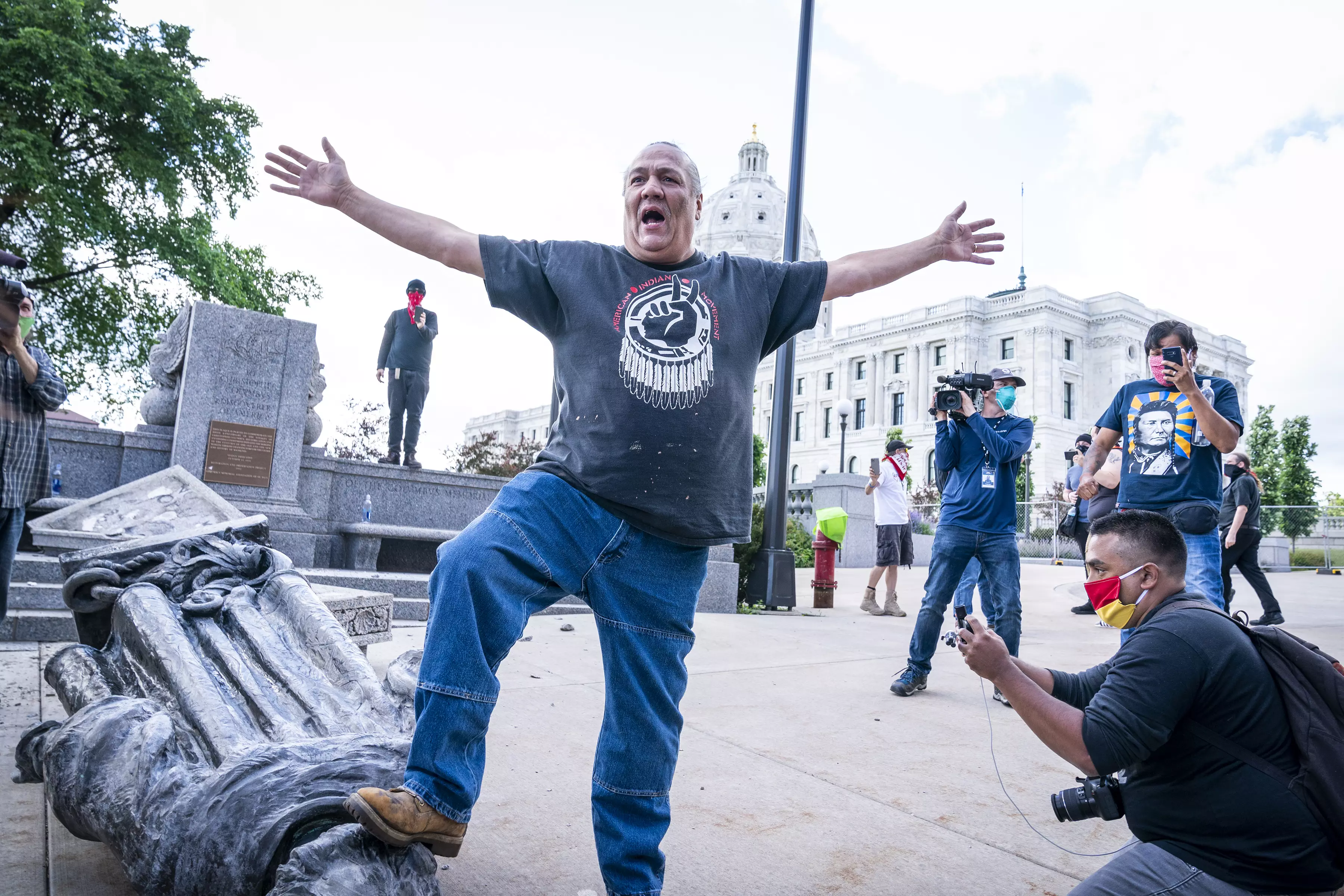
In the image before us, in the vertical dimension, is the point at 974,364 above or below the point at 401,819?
above

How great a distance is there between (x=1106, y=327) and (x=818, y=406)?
2544 centimetres

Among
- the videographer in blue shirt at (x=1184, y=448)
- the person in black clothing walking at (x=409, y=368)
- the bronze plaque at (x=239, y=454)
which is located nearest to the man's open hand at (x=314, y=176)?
the videographer in blue shirt at (x=1184, y=448)

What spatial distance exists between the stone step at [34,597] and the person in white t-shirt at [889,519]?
26.2 feet

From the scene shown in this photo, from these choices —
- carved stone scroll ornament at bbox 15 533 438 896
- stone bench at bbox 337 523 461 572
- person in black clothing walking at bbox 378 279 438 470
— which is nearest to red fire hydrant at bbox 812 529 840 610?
stone bench at bbox 337 523 461 572

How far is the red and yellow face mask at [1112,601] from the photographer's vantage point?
7.50ft

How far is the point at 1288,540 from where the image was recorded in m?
25.9

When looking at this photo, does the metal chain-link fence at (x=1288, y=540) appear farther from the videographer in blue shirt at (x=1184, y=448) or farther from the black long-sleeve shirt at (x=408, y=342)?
the videographer in blue shirt at (x=1184, y=448)

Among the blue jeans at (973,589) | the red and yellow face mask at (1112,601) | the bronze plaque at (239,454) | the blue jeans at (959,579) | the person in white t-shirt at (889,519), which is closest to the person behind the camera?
the red and yellow face mask at (1112,601)

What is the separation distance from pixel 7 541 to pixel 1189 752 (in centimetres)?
538

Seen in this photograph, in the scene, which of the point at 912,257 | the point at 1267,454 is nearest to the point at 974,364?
the point at 1267,454

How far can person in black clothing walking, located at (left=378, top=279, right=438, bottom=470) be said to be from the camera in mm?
9758

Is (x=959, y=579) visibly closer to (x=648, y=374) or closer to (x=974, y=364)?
(x=648, y=374)

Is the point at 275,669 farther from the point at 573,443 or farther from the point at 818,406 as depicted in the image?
the point at 818,406

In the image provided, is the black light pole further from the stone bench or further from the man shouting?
the man shouting
